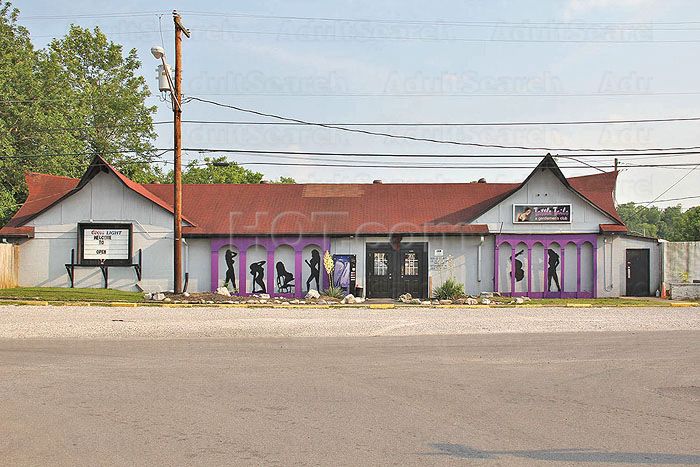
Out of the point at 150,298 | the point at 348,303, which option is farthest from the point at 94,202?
the point at 348,303

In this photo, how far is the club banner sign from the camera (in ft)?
103

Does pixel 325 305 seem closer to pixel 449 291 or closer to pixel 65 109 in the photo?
pixel 449 291

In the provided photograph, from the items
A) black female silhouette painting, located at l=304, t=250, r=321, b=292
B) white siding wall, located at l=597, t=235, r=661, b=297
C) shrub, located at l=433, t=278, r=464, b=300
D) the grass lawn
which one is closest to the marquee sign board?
the grass lawn

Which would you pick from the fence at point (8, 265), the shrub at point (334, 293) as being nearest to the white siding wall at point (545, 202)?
the shrub at point (334, 293)

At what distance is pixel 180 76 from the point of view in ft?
85.8

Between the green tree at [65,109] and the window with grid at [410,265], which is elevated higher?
the green tree at [65,109]

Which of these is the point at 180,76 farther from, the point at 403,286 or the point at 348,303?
the point at 403,286

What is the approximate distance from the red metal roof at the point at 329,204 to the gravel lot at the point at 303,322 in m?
8.77

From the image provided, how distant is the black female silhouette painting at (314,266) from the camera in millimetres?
31344

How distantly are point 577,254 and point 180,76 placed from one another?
18696 millimetres

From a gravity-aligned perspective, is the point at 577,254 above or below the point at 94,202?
below

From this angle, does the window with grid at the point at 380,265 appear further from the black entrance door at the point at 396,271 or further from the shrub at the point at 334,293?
the shrub at the point at 334,293

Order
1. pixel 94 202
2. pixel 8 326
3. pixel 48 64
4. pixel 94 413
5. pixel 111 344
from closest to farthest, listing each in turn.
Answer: pixel 94 413
pixel 111 344
pixel 8 326
pixel 94 202
pixel 48 64

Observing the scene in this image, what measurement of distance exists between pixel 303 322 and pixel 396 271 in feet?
44.0
